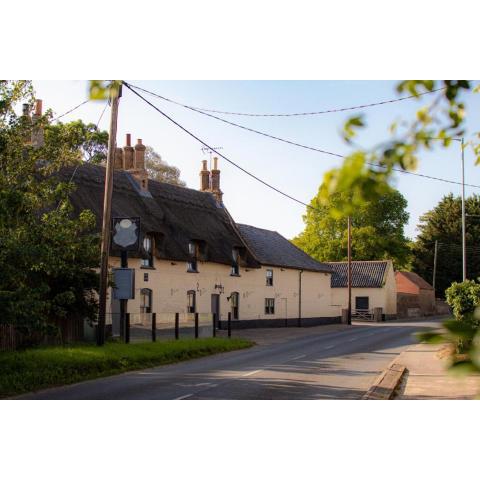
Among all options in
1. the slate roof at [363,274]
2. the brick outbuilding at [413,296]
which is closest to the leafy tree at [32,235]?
the slate roof at [363,274]

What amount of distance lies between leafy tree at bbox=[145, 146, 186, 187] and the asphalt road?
28342 mm

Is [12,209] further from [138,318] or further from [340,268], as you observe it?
[340,268]

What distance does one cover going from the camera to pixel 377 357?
22.5 metres

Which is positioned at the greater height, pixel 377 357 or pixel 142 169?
pixel 142 169

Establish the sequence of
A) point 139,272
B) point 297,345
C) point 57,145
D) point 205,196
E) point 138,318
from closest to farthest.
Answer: point 57,145
point 138,318
point 297,345
point 139,272
point 205,196

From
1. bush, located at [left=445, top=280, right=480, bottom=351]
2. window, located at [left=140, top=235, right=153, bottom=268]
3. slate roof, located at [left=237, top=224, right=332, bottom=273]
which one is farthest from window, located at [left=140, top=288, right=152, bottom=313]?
bush, located at [left=445, top=280, right=480, bottom=351]

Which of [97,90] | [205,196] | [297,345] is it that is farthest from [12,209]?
[205,196]

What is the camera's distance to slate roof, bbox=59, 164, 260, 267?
31.5 meters

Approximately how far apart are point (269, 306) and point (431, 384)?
2931 centimetres

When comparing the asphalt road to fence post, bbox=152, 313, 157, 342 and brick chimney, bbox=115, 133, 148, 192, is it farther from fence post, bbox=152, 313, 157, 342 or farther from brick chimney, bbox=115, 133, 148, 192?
brick chimney, bbox=115, 133, 148, 192

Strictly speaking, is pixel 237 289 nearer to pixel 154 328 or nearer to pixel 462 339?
pixel 154 328

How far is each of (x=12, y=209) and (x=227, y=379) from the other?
6.35 m

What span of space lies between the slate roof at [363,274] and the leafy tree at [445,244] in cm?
872

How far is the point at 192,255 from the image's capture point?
37031mm
